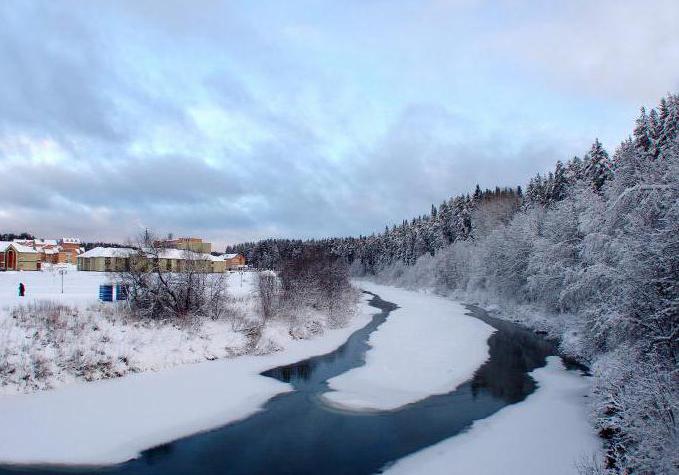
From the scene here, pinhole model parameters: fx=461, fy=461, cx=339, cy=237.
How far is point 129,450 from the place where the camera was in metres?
12.4

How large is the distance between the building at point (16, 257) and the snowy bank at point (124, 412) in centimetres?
6647

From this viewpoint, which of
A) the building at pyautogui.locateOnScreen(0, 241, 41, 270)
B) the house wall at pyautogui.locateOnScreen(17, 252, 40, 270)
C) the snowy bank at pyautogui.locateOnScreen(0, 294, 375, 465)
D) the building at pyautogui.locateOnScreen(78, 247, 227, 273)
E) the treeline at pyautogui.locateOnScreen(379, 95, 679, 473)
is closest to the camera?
the treeline at pyautogui.locateOnScreen(379, 95, 679, 473)

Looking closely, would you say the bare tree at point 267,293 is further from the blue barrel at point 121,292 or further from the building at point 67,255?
the building at point 67,255

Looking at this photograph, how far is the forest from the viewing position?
11250 mm

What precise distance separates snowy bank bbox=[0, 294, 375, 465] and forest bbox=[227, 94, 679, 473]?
11.4 meters

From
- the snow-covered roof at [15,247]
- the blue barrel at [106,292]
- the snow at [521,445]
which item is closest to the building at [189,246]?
the blue barrel at [106,292]

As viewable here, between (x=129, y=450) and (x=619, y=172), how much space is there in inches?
1020

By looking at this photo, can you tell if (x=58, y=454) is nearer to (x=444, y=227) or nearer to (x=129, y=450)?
(x=129, y=450)

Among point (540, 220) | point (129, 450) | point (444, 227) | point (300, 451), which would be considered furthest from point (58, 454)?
point (444, 227)

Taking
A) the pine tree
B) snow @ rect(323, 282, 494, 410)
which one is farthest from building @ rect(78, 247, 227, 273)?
the pine tree

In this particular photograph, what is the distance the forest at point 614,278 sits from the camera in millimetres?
11250

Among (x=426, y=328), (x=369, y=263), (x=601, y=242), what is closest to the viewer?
(x=601, y=242)

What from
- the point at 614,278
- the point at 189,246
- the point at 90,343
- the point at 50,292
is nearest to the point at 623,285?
the point at 614,278

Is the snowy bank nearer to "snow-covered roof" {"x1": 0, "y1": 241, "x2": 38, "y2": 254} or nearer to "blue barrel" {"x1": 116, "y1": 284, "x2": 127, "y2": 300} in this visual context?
"blue barrel" {"x1": 116, "y1": 284, "x2": 127, "y2": 300}
